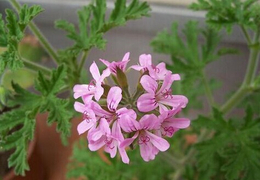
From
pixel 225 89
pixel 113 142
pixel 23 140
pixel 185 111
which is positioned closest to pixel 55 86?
pixel 23 140

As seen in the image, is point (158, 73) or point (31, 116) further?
point (31, 116)

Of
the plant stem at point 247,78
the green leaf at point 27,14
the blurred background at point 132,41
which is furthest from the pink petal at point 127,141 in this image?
the blurred background at point 132,41

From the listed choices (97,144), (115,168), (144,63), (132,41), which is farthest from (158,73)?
(132,41)

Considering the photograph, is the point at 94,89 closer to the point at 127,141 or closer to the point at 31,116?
the point at 127,141

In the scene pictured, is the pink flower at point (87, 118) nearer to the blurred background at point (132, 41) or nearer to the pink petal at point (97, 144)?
the pink petal at point (97, 144)

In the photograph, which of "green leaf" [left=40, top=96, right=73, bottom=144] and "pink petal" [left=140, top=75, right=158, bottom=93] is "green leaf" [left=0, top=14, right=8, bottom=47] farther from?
"pink petal" [left=140, top=75, right=158, bottom=93]

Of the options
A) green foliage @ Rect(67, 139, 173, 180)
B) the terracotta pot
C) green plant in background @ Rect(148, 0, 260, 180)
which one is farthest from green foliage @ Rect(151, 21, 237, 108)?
the terracotta pot

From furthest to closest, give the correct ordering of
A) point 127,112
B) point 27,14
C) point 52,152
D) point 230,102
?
1. point 52,152
2. point 230,102
3. point 27,14
4. point 127,112
